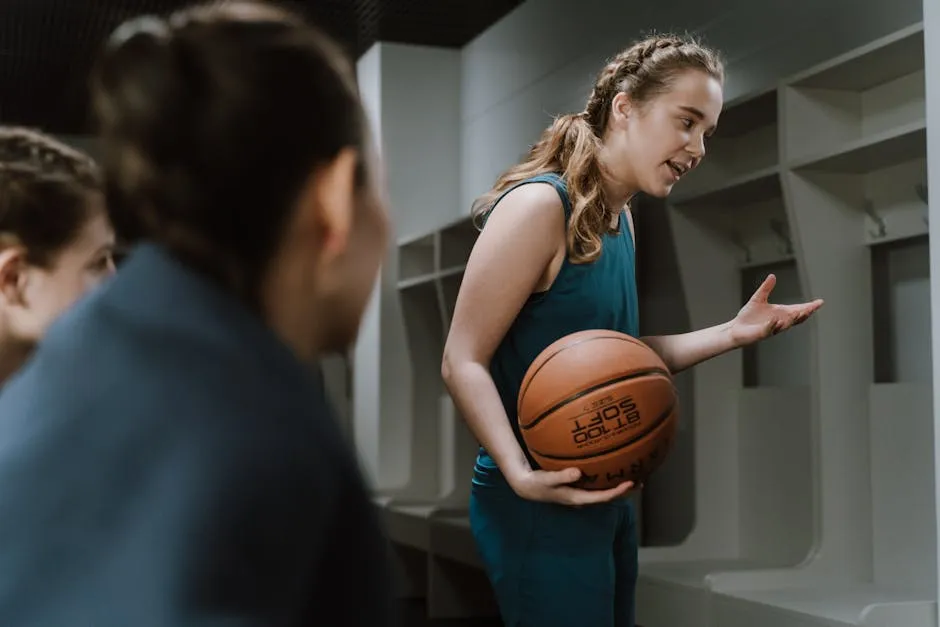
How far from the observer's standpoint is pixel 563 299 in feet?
5.96

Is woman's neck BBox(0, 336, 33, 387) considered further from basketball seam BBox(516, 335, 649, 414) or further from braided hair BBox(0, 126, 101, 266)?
basketball seam BBox(516, 335, 649, 414)

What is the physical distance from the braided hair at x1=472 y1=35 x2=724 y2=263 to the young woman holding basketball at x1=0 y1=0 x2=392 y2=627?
1122mm

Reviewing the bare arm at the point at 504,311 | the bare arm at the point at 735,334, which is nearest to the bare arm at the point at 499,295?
the bare arm at the point at 504,311

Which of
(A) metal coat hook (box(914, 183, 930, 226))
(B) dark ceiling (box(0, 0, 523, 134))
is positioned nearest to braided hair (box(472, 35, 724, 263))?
(A) metal coat hook (box(914, 183, 930, 226))

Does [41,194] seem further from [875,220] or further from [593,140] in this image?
[875,220]

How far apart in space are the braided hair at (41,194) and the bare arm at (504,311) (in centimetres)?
67

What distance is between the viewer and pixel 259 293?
65cm

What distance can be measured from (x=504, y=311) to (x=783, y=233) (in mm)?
2523

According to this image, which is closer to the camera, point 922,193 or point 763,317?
point 763,317

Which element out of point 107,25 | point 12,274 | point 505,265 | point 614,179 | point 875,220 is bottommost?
point 12,274

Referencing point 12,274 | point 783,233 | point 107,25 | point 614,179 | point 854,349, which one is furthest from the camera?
point 107,25

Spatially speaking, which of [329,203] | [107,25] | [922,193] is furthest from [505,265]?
[107,25]

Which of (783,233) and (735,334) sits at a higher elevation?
(783,233)

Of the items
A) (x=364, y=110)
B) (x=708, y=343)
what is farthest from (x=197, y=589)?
(x=708, y=343)
